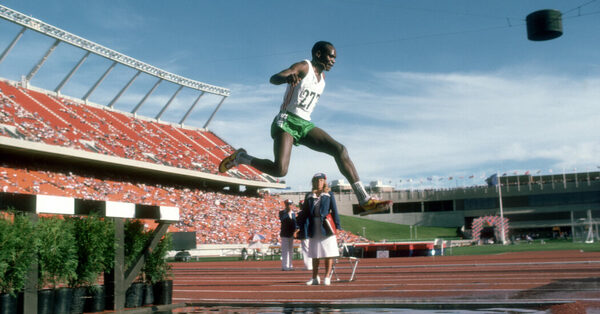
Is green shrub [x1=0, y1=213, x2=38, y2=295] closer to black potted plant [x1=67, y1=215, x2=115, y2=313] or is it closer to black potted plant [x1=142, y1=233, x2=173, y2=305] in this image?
black potted plant [x1=67, y1=215, x2=115, y2=313]

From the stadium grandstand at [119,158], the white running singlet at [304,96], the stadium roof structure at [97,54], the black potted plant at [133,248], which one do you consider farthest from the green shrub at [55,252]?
the stadium roof structure at [97,54]

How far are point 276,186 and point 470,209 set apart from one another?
3453 cm

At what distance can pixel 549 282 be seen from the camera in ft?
29.3

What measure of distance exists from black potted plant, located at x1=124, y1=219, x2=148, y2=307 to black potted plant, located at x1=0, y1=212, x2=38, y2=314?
58.9 inches

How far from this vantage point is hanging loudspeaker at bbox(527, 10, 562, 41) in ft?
28.1

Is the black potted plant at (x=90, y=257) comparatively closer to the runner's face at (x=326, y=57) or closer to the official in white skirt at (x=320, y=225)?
the runner's face at (x=326, y=57)

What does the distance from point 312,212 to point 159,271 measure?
338cm

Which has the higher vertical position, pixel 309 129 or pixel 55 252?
pixel 309 129

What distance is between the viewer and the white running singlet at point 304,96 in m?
5.57

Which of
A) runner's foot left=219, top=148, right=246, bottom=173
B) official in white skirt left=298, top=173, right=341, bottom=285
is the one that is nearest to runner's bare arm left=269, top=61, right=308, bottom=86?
runner's foot left=219, top=148, right=246, bottom=173

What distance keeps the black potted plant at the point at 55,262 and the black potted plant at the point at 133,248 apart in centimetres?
88

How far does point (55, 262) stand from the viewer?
606 cm

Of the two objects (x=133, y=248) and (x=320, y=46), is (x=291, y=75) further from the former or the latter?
(x=133, y=248)

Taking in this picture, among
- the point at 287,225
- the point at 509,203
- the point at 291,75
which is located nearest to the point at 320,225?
the point at 287,225
